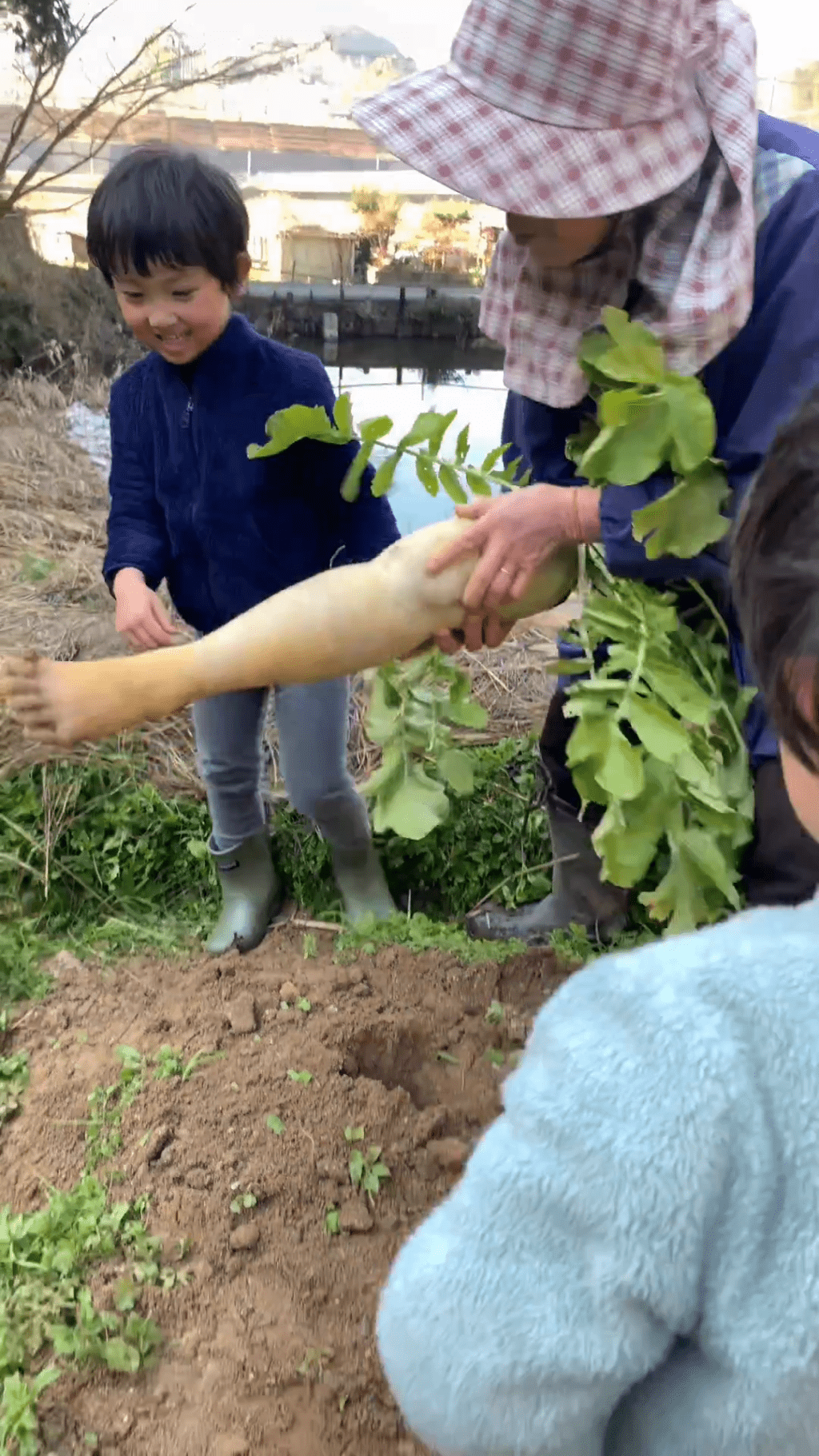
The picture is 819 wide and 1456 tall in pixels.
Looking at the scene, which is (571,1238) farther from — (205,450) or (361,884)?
(361,884)

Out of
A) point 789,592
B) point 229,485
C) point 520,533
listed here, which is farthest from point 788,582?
point 229,485

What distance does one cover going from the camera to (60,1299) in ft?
4.59

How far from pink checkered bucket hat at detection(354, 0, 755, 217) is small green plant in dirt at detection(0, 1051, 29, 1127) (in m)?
1.52

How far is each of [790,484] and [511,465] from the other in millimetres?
926

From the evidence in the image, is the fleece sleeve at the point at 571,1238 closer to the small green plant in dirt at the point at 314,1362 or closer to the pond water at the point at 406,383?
the small green plant in dirt at the point at 314,1362

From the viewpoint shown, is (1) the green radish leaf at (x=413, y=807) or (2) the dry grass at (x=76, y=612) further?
(2) the dry grass at (x=76, y=612)

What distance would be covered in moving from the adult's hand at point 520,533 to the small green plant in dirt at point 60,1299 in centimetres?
98

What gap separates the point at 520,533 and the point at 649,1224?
3.03 ft

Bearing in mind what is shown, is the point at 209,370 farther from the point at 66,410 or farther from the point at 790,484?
the point at 66,410

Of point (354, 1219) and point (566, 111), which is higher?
point (566, 111)

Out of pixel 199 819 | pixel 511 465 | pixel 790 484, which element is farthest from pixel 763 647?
pixel 199 819

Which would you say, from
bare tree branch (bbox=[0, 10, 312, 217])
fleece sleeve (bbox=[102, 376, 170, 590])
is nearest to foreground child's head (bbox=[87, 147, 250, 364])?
fleece sleeve (bbox=[102, 376, 170, 590])

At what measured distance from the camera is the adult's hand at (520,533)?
1.32m

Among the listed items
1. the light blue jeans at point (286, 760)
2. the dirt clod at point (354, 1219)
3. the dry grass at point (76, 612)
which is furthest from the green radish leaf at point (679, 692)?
the dry grass at point (76, 612)
